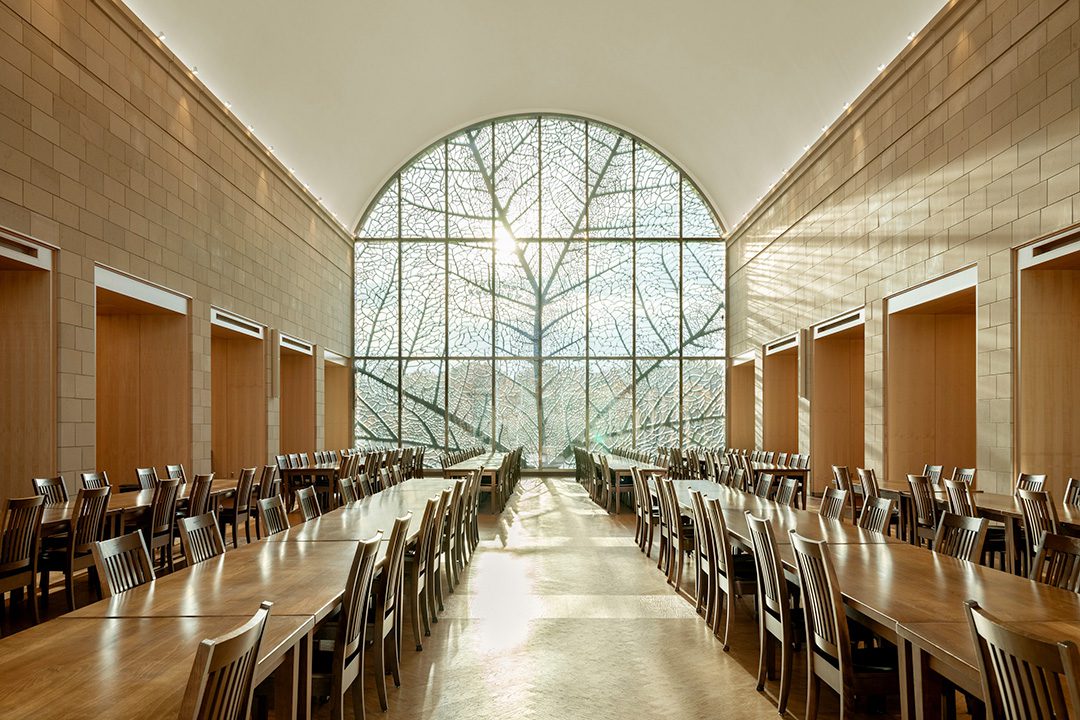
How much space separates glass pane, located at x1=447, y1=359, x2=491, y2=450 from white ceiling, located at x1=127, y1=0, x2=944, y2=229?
422 cm

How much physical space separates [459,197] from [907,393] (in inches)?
434

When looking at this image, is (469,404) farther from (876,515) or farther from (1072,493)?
(876,515)

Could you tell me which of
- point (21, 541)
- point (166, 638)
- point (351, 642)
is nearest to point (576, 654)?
point (351, 642)

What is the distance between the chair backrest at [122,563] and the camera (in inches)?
119

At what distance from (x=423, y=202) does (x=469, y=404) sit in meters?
4.69

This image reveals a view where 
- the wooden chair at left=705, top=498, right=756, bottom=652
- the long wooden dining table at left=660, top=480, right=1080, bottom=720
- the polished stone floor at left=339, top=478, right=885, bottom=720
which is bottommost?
the polished stone floor at left=339, top=478, right=885, bottom=720

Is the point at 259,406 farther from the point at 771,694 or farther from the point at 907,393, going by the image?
the point at 771,694

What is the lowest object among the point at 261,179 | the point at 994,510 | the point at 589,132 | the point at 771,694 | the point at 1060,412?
the point at 771,694

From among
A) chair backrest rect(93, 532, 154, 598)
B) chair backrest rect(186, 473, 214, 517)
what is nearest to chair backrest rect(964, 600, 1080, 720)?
chair backrest rect(93, 532, 154, 598)

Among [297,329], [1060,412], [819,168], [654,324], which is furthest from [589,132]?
[1060,412]

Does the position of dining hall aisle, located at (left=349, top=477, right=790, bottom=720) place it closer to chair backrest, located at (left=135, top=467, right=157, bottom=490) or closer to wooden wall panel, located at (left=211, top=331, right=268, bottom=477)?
chair backrest, located at (left=135, top=467, right=157, bottom=490)

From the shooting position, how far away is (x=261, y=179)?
41.4ft

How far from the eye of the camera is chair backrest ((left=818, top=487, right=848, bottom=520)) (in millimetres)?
5426

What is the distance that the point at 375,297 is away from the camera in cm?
1798
